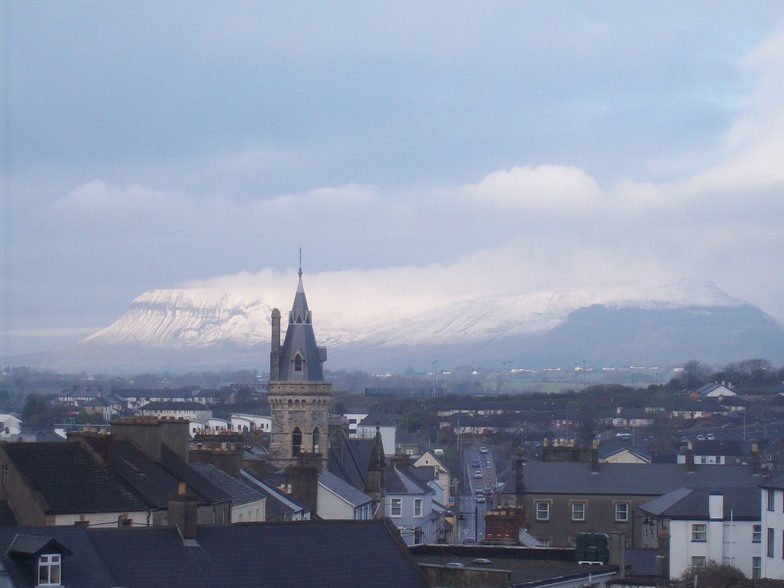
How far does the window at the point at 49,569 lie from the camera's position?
2945cm

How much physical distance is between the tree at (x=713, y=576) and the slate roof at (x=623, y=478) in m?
23.3

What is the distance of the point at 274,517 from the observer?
5325 centimetres

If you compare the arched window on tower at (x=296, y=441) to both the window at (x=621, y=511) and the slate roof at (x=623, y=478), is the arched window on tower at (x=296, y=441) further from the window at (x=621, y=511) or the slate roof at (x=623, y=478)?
the window at (x=621, y=511)

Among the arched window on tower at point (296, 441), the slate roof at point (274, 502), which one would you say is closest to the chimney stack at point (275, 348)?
the arched window on tower at point (296, 441)

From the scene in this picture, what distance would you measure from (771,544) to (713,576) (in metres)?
10.1

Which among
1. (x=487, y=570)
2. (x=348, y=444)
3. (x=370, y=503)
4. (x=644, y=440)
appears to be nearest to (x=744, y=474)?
(x=370, y=503)

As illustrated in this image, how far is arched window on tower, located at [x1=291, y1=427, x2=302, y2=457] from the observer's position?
3452 inches

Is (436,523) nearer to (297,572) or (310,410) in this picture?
(310,410)

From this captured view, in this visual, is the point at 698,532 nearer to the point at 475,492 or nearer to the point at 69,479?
the point at 69,479

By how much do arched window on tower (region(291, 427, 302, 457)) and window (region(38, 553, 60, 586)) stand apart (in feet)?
189

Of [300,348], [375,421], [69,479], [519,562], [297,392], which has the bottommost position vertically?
[519,562]

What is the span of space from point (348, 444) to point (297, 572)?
5754 cm

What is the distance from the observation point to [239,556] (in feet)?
105

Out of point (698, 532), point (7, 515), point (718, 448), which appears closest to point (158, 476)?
point (7, 515)
